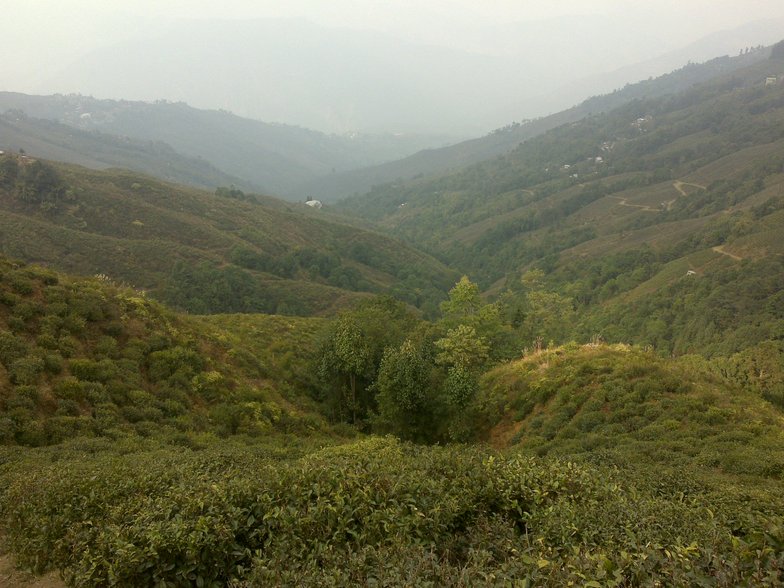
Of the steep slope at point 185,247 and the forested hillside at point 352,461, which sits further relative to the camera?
the steep slope at point 185,247

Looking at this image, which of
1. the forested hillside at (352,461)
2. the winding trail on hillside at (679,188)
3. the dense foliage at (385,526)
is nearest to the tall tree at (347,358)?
the forested hillside at (352,461)

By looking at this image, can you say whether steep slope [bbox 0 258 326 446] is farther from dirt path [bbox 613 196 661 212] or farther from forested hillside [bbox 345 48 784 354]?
dirt path [bbox 613 196 661 212]

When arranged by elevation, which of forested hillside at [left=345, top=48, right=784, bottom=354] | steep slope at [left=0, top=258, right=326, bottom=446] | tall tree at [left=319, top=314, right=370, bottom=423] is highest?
steep slope at [left=0, top=258, right=326, bottom=446]

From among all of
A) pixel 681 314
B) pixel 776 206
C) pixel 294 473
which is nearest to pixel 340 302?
pixel 681 314

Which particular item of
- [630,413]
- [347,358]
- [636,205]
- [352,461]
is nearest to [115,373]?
[347,358]

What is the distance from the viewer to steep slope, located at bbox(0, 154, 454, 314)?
238 feet

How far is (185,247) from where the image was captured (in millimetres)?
88250

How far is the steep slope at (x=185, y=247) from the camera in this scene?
238 feet

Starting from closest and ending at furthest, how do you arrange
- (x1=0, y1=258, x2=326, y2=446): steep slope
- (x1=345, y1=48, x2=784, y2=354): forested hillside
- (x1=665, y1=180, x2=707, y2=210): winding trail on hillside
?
(x1=0, y1=258, x2=326, y2=446): steep slope → (x1=345, y1=48, x2=784, y2=354): forested hillside → (x1=665, y1=180, x2=707, y2=210): winding trail on hillside

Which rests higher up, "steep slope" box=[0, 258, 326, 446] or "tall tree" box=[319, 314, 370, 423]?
"steep slope" box=[0, 258, 326, 446]

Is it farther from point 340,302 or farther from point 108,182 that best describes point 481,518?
point 108,182

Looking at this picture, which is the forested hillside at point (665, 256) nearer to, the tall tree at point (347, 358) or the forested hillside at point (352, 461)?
the tall tree at point (347, 358)

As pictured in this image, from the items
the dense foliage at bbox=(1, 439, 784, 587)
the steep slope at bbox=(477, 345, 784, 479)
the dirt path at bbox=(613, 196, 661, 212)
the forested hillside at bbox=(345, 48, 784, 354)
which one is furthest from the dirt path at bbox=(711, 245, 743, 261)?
the dense foliage at bbox=(1, 439, 784, 587)

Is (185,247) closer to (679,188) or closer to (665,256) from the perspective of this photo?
(665,256)
